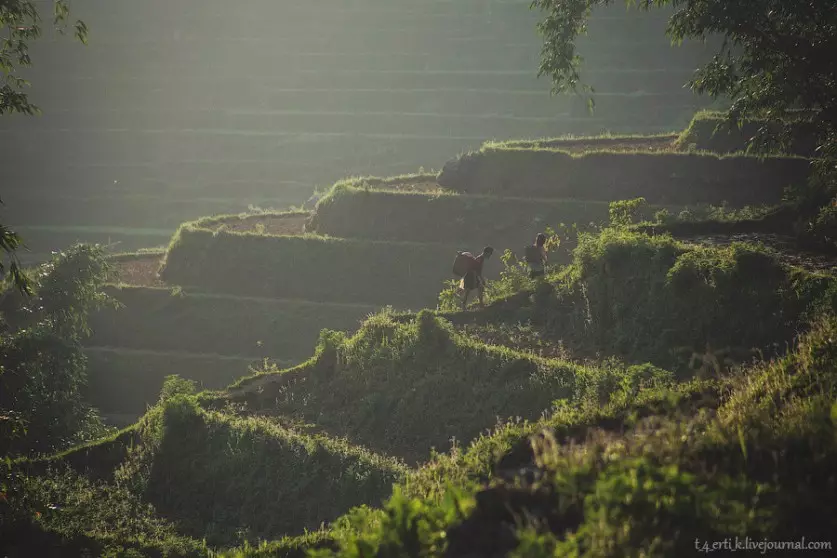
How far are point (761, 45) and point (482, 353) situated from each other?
746 cm

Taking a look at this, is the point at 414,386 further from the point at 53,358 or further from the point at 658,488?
the point at 53,358

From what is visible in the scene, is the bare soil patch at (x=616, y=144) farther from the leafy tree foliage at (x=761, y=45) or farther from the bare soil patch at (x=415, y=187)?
the leafy tree foliage at (x=761, y=45)

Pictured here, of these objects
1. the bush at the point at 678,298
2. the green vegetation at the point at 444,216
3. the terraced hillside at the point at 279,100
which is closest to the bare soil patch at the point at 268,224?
the green vegetation at the point at 444,216

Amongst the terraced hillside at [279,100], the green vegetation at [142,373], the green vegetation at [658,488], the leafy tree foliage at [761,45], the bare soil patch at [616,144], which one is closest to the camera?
the green vegetation at [658,488]

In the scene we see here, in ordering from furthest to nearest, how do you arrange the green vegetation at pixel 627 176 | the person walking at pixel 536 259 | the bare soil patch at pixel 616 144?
the bare soil patch at pixel 616 144 < the green vegetation at pixel 627 176 < the person walking at pixel 536 259

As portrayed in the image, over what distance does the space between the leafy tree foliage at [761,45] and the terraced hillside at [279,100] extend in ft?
135

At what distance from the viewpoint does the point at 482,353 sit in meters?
15.2

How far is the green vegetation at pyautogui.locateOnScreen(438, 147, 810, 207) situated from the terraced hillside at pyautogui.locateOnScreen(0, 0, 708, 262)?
86.1 ft

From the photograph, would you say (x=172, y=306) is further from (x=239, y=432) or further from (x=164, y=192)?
(x=164, y=192)

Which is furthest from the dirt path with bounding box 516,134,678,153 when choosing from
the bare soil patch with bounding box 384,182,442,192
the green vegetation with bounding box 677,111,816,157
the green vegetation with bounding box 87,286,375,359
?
the green vegetation with bounding box 87,286,375,359

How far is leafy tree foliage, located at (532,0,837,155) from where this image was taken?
43.4 ft

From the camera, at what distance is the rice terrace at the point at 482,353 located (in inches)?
240

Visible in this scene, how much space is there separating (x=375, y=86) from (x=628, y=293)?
2323 inches

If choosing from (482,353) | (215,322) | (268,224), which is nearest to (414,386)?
(482,353)
